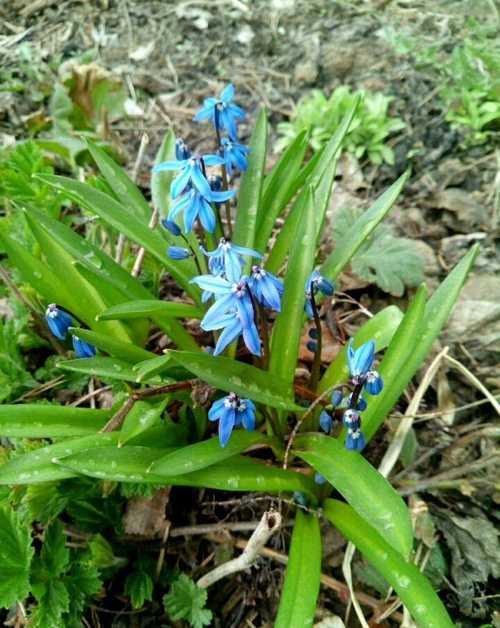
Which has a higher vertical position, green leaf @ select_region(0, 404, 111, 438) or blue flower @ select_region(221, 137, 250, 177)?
blue flower @ select_region(221, 137, 250, 177)

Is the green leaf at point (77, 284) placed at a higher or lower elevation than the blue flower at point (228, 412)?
higher

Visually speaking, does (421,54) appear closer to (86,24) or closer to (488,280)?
(488,280)

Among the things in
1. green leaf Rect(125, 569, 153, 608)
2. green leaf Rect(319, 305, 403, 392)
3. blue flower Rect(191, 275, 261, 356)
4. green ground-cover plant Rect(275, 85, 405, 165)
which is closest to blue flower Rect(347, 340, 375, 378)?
blue flower Rect(191, 275, 261, 356)

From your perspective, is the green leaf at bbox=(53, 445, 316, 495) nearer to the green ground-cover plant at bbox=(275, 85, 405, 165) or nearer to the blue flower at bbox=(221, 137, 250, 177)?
the blue flower at bbox=(221, 137, 250, 177)

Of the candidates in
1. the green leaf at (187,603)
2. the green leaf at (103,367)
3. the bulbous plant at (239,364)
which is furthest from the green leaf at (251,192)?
the green leaf at (187,603)

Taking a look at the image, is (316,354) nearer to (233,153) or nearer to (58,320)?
(233,153)

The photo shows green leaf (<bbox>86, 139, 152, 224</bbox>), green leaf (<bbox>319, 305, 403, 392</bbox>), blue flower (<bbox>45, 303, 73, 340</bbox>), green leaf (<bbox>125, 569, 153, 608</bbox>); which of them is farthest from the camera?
green leaf (<bbox>86, 139, 152, 224</bbox>)

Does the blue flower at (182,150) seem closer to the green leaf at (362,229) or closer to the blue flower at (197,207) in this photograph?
the blue flower at (197,207)
